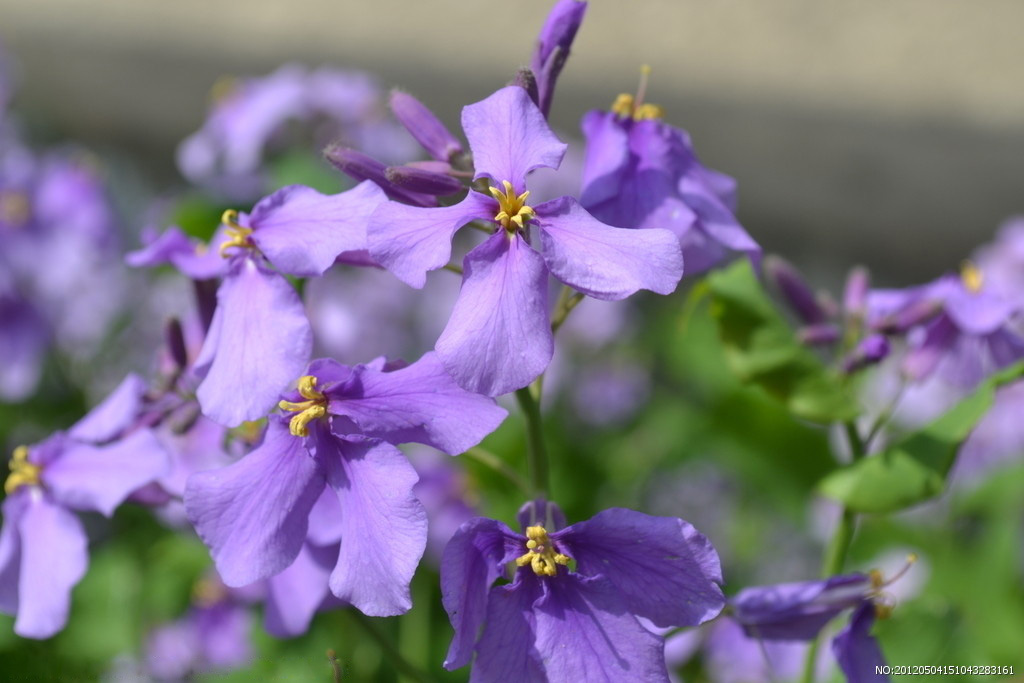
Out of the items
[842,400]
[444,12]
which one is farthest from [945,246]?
[842,400]

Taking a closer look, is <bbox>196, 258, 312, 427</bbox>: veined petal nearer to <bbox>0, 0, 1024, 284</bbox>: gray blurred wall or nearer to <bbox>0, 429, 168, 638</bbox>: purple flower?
<bbox>0, 429, 168, 638</bbox>: purple flower

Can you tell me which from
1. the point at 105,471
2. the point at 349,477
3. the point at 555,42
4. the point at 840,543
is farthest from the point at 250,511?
the point at 840,543

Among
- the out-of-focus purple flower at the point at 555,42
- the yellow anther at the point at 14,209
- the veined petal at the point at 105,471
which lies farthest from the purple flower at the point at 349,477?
the yellow anther at the point at 14,209

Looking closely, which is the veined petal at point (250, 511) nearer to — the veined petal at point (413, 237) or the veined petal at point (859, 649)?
the veined petal at point (413, 237)

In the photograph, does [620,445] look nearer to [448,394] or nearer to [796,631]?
[796,631]

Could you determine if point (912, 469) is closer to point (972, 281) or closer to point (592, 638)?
point (972, 281)

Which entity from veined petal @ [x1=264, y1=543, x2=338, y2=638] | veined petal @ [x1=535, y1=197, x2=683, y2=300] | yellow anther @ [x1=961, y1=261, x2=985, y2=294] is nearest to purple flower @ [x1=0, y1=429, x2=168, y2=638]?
veined petal @ [x1=264, y1=543, x2=338, y2=638]
